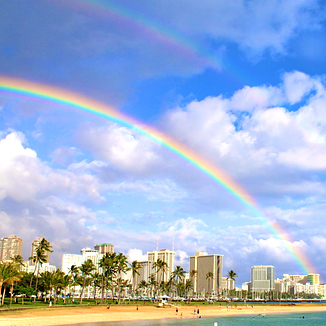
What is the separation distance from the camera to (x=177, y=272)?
191 metres

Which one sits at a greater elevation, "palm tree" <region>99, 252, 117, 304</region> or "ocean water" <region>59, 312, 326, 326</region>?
"palm tree" <region>99, 252, 117, 304</region>

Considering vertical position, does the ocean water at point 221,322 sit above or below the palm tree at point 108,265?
below

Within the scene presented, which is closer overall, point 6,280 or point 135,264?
point 6,280

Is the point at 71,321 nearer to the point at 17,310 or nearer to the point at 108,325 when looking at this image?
the point at 108,325

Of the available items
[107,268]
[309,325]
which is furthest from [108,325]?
[107,268]

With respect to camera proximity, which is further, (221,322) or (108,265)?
(108,265)

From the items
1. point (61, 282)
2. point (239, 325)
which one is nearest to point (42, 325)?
point (239, 325)

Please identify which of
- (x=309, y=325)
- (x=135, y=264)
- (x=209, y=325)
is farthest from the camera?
(x=135, y=264)

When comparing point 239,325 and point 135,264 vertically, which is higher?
point 135,264

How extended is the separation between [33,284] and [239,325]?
84973mm

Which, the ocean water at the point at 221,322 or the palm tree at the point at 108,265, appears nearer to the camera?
the ocean water at the point at 221,322

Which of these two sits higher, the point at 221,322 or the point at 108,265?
the point at 108,265

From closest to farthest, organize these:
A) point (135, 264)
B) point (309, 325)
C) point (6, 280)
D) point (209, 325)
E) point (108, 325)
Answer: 1. point (108, 325)
2. point (209, 325)
3. point (6, 280)
4. point (309, 325)
5. point (135, 264)

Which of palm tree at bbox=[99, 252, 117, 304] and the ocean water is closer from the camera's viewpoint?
the ocean water
